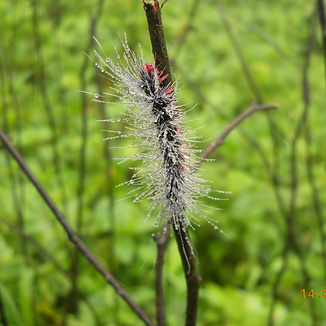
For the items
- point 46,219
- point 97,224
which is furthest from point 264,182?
point 46,219

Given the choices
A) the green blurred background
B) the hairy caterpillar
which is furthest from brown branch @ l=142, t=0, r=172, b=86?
the green blurred background

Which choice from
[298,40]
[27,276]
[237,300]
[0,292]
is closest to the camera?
[0,292]

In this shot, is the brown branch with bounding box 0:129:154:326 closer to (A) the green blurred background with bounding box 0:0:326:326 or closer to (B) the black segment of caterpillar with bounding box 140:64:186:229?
(A) the green blurred background with bounding box 0:0:326:326

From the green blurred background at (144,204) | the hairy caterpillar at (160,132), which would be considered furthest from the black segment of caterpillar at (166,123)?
the green blurred background at (144,204)

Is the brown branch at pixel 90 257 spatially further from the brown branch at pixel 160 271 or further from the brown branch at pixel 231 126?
the brown branch at pixel 231 126

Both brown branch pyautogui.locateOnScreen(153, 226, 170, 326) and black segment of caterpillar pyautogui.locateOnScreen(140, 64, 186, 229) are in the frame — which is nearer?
black segment of caterpillar pyautogui.locateOnScreen(140, 64, 186, 229)

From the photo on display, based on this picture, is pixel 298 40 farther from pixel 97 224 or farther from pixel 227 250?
pixel 97 224
